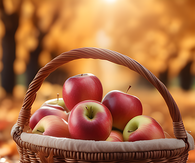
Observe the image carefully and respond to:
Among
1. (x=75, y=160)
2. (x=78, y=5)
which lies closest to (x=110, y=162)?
(x=75, y=160)

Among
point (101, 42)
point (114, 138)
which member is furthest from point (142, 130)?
point (101, 42)

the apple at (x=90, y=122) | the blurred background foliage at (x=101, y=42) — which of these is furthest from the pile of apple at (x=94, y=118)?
the blurred background foliage at (x=101, y=42)

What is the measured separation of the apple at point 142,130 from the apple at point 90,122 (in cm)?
8

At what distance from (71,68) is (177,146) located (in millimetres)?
1597

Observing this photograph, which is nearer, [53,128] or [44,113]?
[53,128]

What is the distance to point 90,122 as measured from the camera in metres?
0.54

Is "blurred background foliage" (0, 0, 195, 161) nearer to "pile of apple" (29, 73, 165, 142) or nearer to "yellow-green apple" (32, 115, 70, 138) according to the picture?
"pile of apple" (29, 73, 165, 142)

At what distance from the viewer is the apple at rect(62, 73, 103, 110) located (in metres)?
0.69

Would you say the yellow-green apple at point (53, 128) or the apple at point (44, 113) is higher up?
the yellow-green apple at point (53, 128)

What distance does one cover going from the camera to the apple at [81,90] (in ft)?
2.25

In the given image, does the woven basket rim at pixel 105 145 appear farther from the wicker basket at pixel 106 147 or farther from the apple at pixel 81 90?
the apple at pixel 81 90

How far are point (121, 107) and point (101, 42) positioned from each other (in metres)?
1.46

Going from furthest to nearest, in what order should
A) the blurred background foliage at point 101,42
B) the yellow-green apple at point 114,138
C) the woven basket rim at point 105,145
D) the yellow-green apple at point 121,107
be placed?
the blurred background foliage at point 101,42
the yellow-green apple at point 121,107
the yellow-green apple at point 114,138
the woven basket rim at point 105,145

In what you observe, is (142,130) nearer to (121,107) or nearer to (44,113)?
(121,107)
